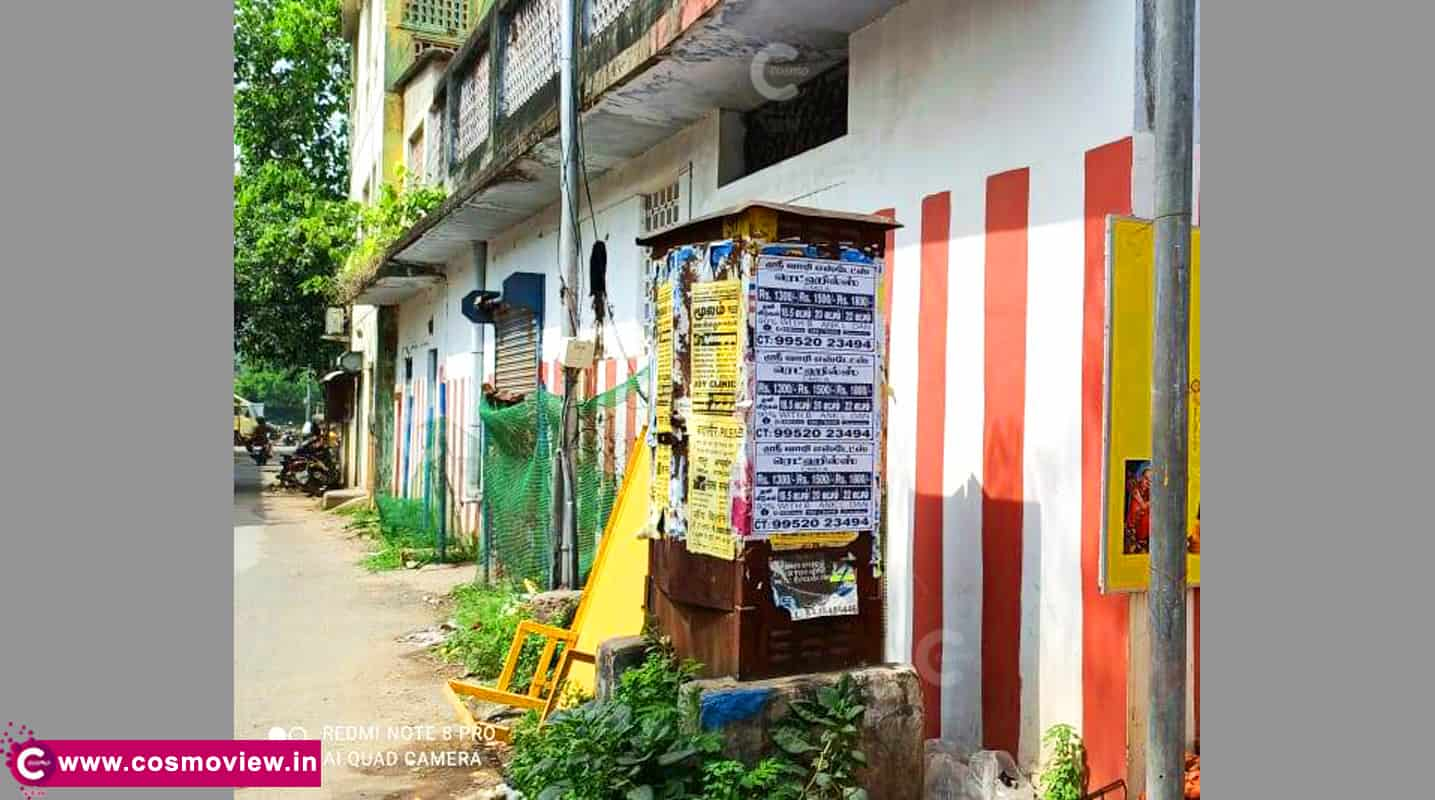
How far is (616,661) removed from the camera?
4395 mm

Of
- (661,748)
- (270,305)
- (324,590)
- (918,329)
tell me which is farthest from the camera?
(270,305)

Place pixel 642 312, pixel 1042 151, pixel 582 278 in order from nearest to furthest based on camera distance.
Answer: pixel 1042 151, pixel 642 312, pixel 582 278

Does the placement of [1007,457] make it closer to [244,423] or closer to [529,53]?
[529,53]

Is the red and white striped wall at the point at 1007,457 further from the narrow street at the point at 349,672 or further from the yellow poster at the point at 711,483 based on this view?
the narrow street at the point at 349,672

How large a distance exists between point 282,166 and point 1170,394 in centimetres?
2143

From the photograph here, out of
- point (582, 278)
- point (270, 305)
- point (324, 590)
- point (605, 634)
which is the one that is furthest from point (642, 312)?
point (270, 305)

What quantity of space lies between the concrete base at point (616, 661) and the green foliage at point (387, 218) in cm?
989

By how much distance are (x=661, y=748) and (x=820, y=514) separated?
979 millimetres

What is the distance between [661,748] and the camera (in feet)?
11.8

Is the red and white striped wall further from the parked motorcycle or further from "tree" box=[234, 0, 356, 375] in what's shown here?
the parked motorcycle

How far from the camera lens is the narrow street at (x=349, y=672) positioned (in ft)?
16.5

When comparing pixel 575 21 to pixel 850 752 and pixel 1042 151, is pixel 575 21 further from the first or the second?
pixel 850 752

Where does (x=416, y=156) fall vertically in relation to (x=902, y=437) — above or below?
above

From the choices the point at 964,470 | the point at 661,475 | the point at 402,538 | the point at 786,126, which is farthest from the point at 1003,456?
the point at 402,538
